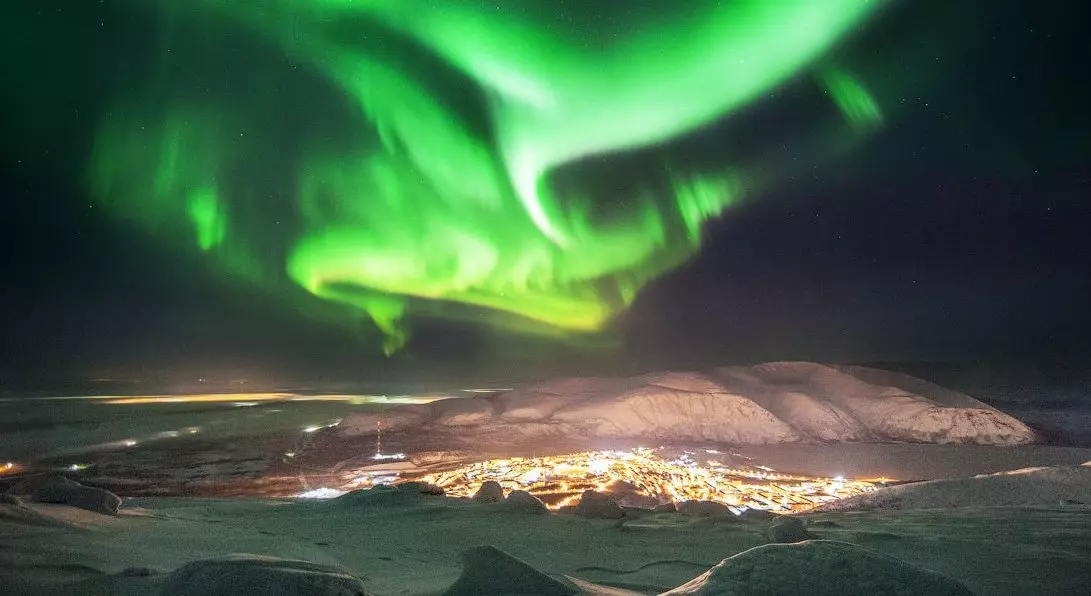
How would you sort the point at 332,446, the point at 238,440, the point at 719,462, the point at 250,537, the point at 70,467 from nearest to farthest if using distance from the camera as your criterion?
1. the point at 250,537
2. the point at 70,467
3. the point at 719,462
4. the point at 332,446
5. the point at 238,440

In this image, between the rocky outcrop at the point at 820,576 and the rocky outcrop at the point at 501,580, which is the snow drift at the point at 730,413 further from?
the rocky outcrop at the point at 820,576

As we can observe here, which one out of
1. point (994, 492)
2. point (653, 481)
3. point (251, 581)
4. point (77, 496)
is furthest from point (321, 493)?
point (994, 492)

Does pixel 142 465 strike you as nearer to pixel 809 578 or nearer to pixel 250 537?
pixel 250 537

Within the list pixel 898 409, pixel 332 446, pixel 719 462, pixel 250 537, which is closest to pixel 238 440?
pixel 332 446

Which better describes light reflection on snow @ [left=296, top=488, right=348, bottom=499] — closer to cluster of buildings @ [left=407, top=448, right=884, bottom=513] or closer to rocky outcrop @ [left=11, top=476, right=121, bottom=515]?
cluster of buildings @ [left=407, top=448, right=884, bottom=513]

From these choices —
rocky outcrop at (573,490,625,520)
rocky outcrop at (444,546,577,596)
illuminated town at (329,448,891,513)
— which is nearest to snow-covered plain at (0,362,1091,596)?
rocky outcrop at (444,546,577,596)

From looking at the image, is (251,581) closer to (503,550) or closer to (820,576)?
(503,550)

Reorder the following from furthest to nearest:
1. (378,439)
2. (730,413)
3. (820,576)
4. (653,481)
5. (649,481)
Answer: (730,413) → (378,439) → (653,481) → (649,481) → (820,576)

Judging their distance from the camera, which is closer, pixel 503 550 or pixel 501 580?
pixel 501 580
